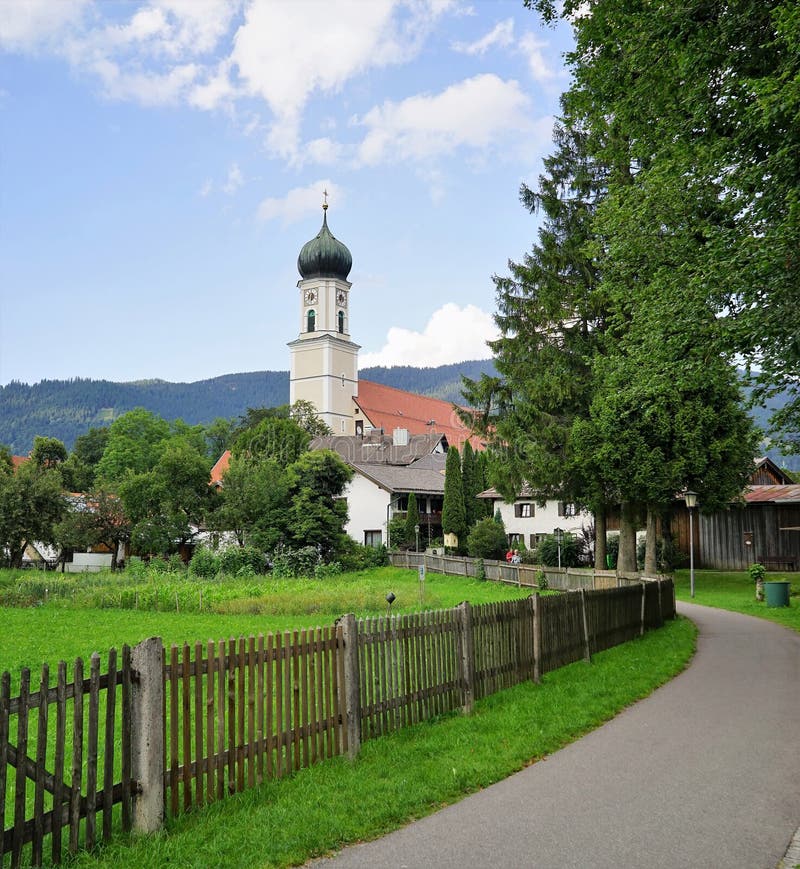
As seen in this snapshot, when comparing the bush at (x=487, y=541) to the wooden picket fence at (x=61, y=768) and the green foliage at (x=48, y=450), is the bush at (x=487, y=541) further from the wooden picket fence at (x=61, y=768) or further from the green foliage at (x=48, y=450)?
the green foliage at (x=48, y=450)

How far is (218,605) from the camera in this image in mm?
26109

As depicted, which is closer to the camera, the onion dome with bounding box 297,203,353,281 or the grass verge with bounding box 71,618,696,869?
the grass verge with bounding box 71,618,696,869

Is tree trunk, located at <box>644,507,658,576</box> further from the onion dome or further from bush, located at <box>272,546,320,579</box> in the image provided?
the onion dome

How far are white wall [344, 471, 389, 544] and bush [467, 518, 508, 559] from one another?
1070 cm

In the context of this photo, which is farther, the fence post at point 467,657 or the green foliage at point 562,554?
the green foliage at point 562,554

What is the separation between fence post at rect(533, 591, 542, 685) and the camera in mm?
11859

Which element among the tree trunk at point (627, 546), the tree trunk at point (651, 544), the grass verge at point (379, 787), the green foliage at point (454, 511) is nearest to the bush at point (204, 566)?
the tree trunk at point (627, 546)

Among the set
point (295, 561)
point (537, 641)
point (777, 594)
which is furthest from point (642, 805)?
point (295, 561)

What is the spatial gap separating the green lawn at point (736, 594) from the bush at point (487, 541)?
31.3 feet

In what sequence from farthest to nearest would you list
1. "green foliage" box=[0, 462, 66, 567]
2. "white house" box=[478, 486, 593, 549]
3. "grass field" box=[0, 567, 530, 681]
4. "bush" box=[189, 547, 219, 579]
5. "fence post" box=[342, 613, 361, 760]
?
"white house" box=[478, 486, 593, 549]
"green foliage" box=[0, 462, 66, 567]
"bush" box=[189, 547, 219, 579]
"grass field" box=[0, 567, 530, 681]
"fence post" box=[342, 613, 361, 760]

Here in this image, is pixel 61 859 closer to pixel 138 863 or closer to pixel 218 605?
pixel 138 863

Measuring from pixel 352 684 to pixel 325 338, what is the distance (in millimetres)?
94536

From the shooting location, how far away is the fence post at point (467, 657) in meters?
10.0

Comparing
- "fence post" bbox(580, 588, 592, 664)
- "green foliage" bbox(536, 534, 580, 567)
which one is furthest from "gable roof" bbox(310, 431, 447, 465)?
"fence post" bbox(580, 588, 592, 664)
